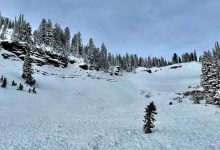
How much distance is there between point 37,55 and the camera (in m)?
89.8

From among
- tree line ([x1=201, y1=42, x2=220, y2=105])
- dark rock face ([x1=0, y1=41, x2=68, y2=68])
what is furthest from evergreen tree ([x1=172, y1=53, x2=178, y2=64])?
tree line ([x1=201, y1=42, x2=220, y2=105])

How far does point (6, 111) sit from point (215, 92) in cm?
3209

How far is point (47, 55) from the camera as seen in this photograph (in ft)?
308

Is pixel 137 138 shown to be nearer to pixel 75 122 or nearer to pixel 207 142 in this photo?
pixel 207 142

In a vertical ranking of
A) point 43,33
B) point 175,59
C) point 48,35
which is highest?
point 43,33

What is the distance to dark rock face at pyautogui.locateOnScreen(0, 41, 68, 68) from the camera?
83500mm

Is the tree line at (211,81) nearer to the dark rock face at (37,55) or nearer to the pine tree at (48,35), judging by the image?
the dark rock face at (37,55)

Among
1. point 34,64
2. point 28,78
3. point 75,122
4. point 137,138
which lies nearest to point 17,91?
point 28,78

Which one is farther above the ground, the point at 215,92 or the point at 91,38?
the point at 91,38

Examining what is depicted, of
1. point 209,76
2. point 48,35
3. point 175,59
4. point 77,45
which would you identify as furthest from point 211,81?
point 175,59

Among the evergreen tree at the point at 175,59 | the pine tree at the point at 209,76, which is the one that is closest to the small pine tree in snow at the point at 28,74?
the pine tree at the point at 209,76

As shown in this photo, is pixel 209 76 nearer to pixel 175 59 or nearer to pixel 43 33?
pixel 43 33

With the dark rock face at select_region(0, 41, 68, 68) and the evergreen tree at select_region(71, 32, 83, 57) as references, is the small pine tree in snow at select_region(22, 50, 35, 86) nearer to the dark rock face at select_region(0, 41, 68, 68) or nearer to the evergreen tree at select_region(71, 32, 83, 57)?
the dark rock face at select_region(0, 41, 68, 68)

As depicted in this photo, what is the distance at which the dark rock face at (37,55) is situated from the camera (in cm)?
8350
